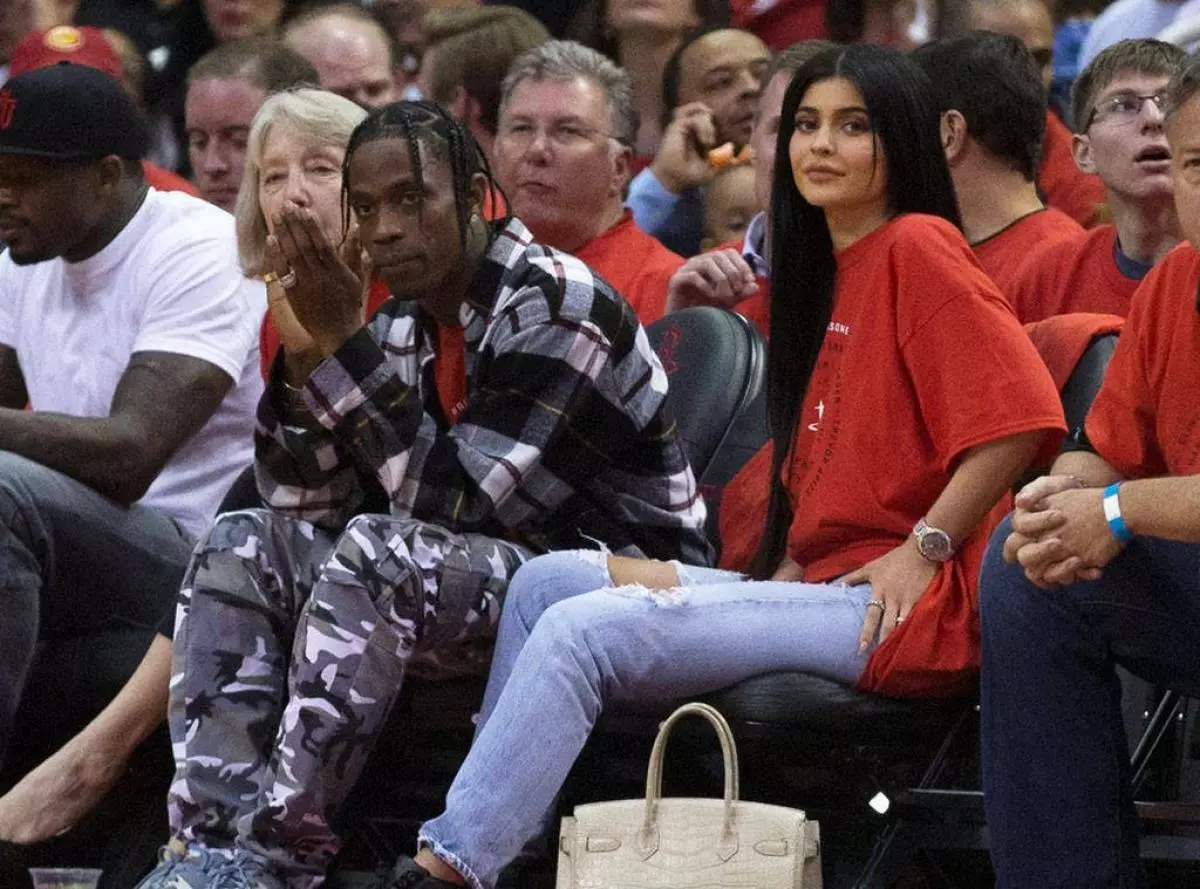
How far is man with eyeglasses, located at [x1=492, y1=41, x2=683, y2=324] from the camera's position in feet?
17.2

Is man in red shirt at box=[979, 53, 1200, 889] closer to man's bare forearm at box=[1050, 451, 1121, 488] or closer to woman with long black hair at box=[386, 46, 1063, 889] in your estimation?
man's bare forearm at box=[1050, 451, 1121, 488]

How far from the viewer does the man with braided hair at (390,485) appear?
3588 mm

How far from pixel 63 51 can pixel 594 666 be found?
334cm

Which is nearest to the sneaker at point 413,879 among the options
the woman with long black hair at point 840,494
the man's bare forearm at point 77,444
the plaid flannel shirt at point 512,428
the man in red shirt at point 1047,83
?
the woman with long black hair at point 840,494

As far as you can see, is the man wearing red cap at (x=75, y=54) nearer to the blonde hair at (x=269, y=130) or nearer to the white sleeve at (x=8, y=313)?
the white sleeve at (x=8, y=313)

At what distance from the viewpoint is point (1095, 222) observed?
209 inches

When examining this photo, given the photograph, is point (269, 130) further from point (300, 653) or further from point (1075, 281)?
point (1075, 281)

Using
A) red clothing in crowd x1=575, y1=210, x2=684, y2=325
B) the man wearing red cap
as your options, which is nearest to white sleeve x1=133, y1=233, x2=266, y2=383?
red clothing in crowd x1=575, y1=210, x2=684, y2=325

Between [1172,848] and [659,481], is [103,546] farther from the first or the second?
[1172,848]

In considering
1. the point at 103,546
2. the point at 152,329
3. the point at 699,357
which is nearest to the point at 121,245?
the point at 152,329

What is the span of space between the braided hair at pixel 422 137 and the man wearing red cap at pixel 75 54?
1926 millimetres

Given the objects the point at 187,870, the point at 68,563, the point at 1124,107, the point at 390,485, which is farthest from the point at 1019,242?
the point at 187,870

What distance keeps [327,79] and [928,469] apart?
315 cm

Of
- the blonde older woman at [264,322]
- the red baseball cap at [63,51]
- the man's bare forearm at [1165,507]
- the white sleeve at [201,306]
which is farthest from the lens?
the red baseball cap at [63,51]
